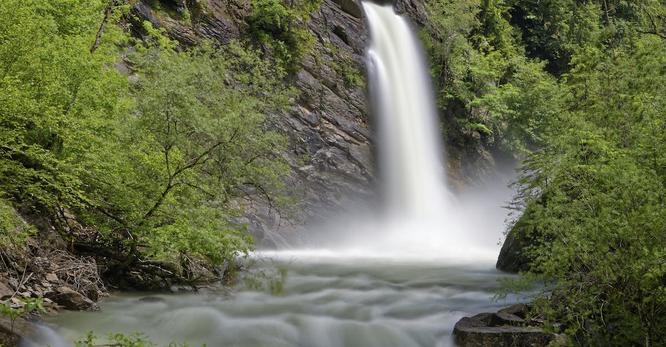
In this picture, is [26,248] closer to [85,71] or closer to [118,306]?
[118,306]

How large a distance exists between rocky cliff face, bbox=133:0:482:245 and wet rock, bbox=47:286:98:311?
7.82 meters

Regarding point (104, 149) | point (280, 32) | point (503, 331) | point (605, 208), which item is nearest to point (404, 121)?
point (280, 32)

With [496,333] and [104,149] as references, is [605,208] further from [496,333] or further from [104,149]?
[104,149]

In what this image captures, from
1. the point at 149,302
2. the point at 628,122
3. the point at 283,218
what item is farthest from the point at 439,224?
the point at 149,302

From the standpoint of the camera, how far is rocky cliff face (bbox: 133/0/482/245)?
730 inches

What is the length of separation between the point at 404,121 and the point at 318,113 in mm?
5600

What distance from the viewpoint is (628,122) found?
908 cm

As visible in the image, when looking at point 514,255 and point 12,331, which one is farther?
point 514,255

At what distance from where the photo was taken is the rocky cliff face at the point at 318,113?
730 inches

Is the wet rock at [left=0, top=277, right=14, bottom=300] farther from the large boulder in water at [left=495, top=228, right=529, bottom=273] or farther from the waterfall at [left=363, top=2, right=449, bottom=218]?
the waterfall at [left=363, top=2, right=449, bottom=218]

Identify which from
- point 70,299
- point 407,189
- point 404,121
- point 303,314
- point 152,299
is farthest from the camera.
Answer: point 404,121

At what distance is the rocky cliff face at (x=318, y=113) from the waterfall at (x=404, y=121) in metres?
1.02

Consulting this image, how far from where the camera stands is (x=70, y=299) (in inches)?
305

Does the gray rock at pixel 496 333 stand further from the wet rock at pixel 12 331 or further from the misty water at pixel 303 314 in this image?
the wet rock at pixel 12 331
